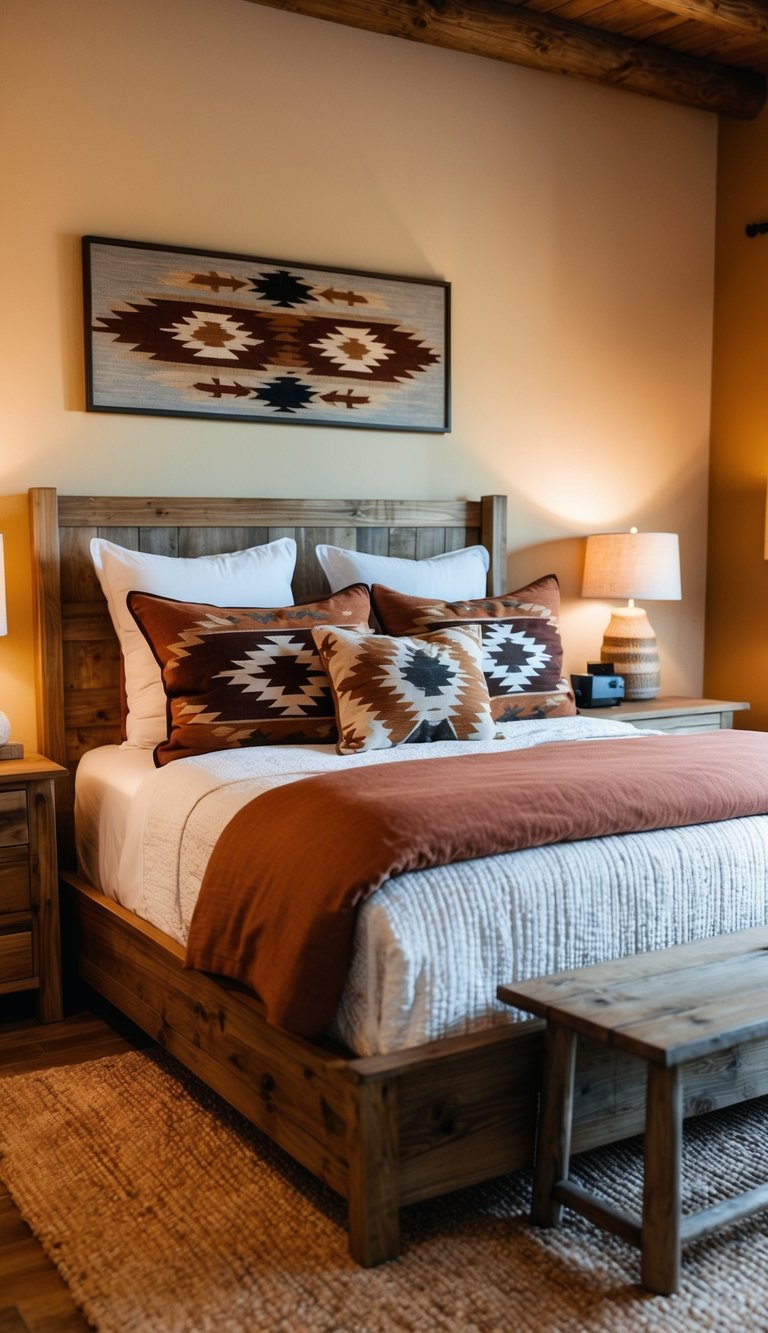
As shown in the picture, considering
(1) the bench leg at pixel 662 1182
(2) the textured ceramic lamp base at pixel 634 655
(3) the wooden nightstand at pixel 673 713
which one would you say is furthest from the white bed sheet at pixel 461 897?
Answer: (2) the textured ceramic lamp base at pixel 634 655

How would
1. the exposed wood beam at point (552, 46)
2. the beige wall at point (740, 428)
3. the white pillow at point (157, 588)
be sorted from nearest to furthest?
the white pillow at point (157, 588), the exposed wood beam at point (552, 46), the beige wall at point (740, 428)

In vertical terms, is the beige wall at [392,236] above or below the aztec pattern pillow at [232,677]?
above

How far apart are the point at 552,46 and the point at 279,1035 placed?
3.42 metres

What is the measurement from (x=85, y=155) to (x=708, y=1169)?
9.78ft

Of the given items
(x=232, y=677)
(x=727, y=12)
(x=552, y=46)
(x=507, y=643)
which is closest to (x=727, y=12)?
(x=727, y=12)

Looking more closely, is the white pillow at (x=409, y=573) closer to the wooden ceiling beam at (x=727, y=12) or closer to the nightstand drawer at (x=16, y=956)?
the nightstand drawer at (x=16, y=956)

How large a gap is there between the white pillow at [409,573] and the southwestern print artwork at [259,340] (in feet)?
1.56

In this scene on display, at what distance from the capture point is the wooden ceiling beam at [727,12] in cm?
388

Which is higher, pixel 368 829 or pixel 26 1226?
pixel 368 829

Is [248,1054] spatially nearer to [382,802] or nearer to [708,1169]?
[382,802]

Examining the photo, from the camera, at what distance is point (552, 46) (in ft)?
13.6

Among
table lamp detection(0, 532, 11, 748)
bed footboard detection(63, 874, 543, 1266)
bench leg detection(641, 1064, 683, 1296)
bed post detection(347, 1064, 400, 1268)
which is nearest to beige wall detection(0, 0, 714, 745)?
table lamp detection(0, 532, 11, 748)

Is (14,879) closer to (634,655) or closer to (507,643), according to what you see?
(507,643)

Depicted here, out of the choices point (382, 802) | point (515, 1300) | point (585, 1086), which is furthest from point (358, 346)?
point (515, 1300)
